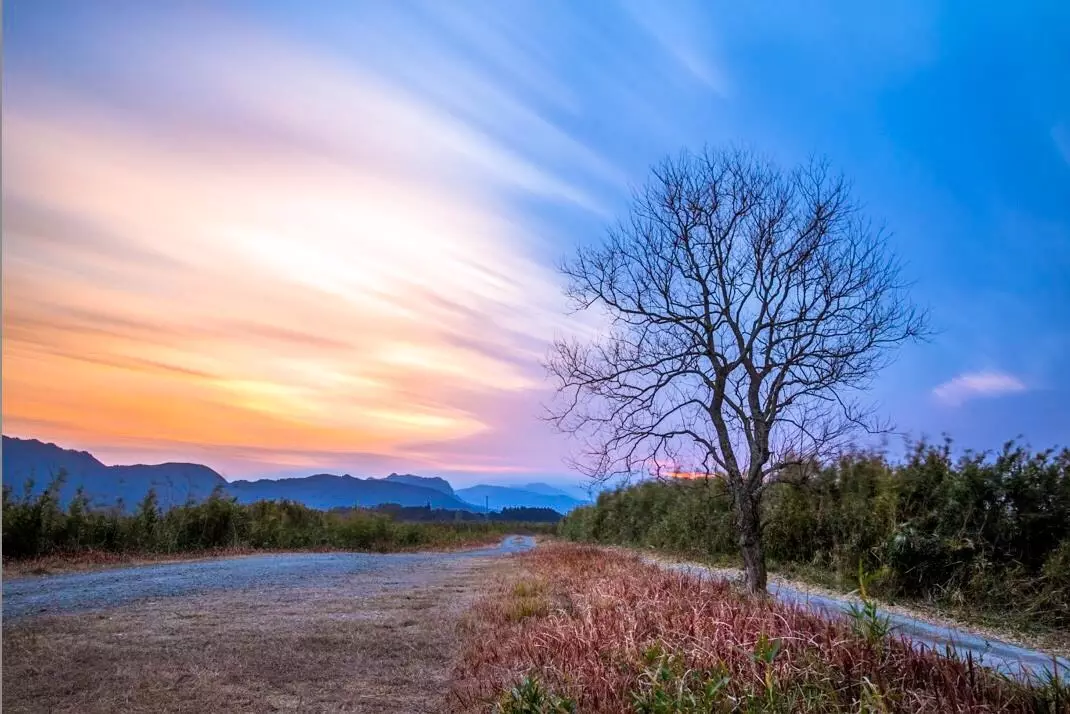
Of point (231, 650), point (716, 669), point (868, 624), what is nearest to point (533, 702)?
point (716, 669)

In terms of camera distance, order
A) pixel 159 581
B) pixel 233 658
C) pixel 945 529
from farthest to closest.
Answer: pixel 159 581 → pixel 945 529 → pixel 233 658

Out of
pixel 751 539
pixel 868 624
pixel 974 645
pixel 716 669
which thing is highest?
pixel 751 539

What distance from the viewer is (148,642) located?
784cm

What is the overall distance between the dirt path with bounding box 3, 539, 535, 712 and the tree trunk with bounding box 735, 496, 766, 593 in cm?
439

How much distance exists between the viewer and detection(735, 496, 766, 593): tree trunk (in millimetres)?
10570

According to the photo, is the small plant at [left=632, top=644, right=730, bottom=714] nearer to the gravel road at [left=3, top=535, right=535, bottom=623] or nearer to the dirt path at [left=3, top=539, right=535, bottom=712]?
the dirt path at [left=3, top=539, right=535, bottom=712]

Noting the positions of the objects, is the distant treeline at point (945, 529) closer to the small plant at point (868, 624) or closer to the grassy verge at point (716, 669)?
the grassy verge at point (716, 669)

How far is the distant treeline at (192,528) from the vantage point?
719 inches

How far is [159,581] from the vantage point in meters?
13.6

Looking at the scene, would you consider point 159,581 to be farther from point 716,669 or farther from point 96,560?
point 716,669

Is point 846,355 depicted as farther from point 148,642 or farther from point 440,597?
point 148,642

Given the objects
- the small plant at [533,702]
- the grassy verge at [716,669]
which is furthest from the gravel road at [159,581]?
the small plant at [533,702]

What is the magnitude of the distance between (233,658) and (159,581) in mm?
7758

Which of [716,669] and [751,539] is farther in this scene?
[751,539]
